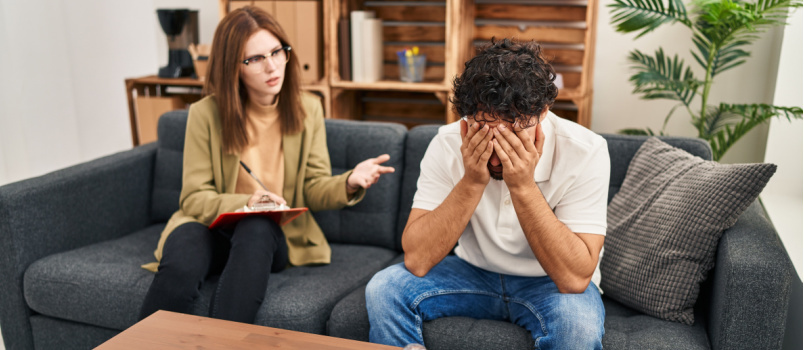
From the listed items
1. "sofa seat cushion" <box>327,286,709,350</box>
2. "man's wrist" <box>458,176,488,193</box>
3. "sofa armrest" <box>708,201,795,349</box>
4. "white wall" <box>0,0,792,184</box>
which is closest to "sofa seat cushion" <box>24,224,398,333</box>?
"sofa seat cushion" <box>327,286,709,350</box>

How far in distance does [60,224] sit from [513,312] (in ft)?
4.29

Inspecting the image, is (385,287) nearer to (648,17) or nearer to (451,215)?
(451,215)

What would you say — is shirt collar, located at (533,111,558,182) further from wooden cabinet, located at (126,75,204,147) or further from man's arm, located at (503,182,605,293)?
→ wooden cabinet, located at (126,75,204,147)

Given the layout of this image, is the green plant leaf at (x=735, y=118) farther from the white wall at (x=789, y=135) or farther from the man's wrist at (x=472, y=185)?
the man's wrist at (x=472, y=185)

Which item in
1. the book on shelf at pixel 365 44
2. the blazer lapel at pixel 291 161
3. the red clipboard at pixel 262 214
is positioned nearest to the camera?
the red clipboard at pixel 262 214

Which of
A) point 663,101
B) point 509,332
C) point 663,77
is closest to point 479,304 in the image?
point 509,332

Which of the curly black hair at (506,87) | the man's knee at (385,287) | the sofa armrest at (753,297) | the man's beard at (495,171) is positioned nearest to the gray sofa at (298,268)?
the sofa armrest at (753,297)

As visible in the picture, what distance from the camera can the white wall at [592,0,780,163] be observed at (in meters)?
2.42

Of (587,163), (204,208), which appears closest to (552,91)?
(587,163)

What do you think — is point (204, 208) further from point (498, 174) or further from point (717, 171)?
point (717, 171)

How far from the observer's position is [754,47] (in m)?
2.40

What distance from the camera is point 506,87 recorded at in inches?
45.3

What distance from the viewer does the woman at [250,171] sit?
1526 millimetres

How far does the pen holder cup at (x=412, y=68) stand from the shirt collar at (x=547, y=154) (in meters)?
1.35
